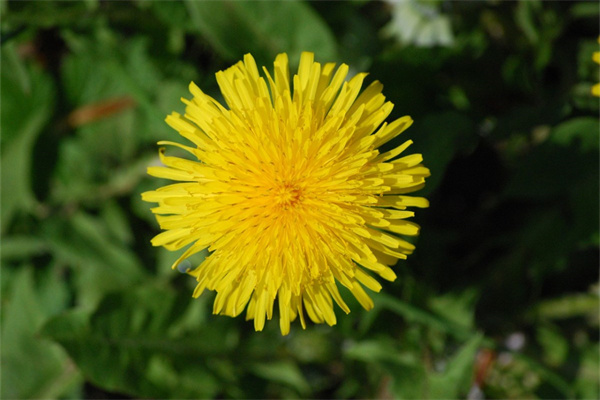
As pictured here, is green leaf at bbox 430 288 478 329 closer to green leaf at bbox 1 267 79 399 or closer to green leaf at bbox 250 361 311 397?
green leaf at bbox 250 361 311 397

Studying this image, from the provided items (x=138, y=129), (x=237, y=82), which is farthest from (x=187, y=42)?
(x=237, y=82)

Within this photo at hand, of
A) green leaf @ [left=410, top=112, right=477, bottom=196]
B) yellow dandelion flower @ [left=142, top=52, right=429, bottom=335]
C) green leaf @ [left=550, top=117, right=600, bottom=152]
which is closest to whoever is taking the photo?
yellow dandelion flower @ [left=142, top=52, right=429, bottom=335]

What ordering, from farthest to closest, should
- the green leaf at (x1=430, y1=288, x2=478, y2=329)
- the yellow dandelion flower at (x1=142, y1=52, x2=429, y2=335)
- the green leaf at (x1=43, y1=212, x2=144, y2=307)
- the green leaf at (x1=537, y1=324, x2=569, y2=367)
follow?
1. the green leaf at (x1=43, y1=212, x2=144, y2=307)
2. the green leaf at (x1=537, y1=324, x2=569, y2=367)
3. the green leaf at (x1=430, y1=288, x2=478, y2=329)
4. the yellow dandelion flower at (x1=142, y1=52, x2=429, y2=335)

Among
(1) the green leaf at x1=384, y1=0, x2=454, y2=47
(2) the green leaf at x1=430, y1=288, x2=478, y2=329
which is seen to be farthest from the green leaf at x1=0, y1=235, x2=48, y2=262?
(1) the green leaf at x1=384, y1=0, x2=454, y2=47

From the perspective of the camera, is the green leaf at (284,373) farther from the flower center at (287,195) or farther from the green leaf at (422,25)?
the green leaf at (422,25)

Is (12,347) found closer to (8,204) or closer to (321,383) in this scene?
(8,204)

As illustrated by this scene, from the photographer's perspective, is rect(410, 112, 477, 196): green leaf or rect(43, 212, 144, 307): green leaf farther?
rect(43, 212, 144, 307): green leaf
